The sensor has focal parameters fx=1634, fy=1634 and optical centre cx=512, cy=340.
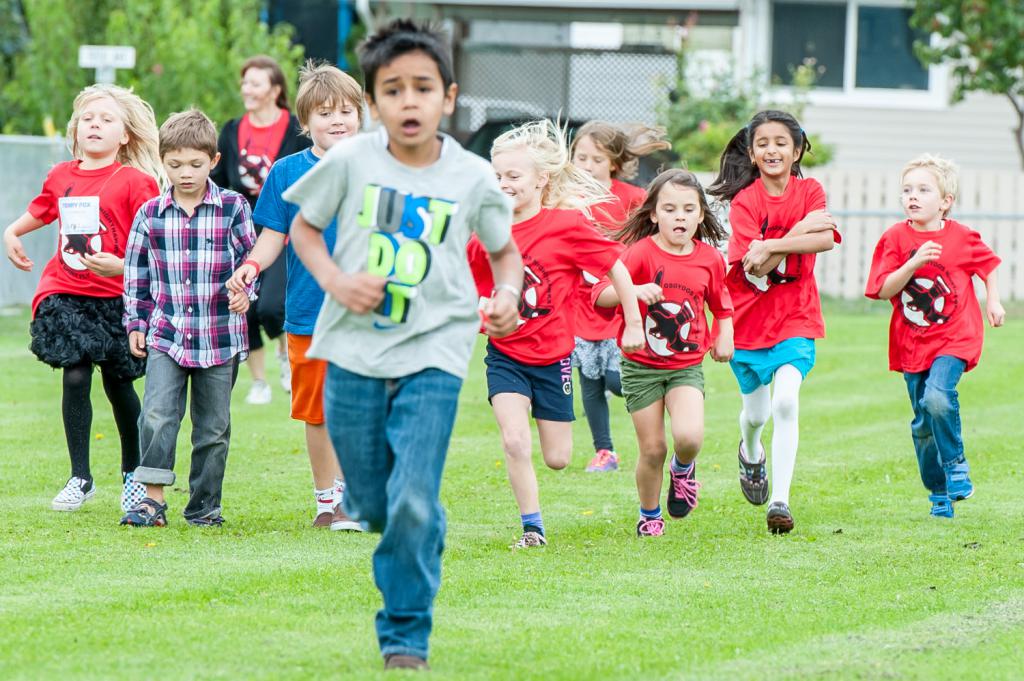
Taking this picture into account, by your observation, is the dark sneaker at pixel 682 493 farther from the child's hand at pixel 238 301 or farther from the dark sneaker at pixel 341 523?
the child's hand at pixel 238 301

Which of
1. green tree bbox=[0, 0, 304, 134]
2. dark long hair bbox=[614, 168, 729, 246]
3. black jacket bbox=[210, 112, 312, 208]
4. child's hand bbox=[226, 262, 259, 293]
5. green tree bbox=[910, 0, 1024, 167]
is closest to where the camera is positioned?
child's hand bbox=[226, 262, 259, 293]

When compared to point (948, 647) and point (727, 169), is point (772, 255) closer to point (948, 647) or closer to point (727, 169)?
point (727, 169)

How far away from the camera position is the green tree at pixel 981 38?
66.3ft

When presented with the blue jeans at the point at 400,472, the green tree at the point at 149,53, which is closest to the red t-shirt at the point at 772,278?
the blue jeans at the point at 400,472

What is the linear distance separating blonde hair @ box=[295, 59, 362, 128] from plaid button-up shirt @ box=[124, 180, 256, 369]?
0.53 metres

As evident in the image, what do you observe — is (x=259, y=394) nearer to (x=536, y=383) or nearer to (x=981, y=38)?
(x=536, y=383)

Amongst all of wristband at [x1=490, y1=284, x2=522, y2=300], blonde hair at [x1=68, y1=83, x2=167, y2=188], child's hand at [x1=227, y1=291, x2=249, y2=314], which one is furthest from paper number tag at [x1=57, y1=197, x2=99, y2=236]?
wristband at [x1=490, y1=284, x2=522, y2=300]

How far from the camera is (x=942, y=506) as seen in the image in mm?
7801

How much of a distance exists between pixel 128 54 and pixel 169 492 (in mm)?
7470

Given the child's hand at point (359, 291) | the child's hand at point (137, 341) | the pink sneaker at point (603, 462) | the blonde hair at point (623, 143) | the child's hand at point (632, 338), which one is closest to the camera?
the child's hand at point (359, 291)

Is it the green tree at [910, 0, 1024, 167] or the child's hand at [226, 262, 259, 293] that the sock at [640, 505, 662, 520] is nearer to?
the child's hand at [226, 262, 259, 293]

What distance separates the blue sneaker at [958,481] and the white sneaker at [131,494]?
3.77 metres

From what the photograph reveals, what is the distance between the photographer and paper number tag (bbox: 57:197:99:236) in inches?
293

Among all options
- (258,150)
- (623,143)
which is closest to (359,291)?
(623,143)
